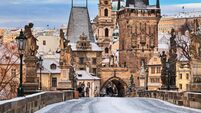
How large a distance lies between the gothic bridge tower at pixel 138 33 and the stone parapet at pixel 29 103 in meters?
94.8

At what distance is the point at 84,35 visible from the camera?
130 m

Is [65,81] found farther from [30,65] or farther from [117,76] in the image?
[117,76]

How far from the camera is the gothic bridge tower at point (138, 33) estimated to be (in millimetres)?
131250

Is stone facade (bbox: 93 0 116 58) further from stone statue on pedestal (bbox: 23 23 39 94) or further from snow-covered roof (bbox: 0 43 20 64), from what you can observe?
stone statue on pedestal (bbox: 23 23 39 94)

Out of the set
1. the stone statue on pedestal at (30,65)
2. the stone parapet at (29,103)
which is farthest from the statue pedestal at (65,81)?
the stone statue on pedestal at (30,65)

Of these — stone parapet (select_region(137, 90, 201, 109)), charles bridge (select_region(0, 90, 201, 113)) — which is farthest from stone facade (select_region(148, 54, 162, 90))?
stone parapet (select_region(137, 90, 201, 109))

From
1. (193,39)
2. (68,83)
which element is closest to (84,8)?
(68,83)

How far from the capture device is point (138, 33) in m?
133

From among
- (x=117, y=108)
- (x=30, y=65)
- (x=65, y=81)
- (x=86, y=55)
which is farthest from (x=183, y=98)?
(x=86, y=55)

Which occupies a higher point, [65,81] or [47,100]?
[65,81]

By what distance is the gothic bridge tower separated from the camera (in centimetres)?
13125

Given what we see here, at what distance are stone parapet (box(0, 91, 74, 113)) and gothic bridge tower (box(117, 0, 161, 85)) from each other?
94.8 metres

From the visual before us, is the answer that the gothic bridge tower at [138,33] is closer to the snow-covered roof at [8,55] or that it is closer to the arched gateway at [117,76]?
the arched gateway at [117,76]

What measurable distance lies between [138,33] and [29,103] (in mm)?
111360
